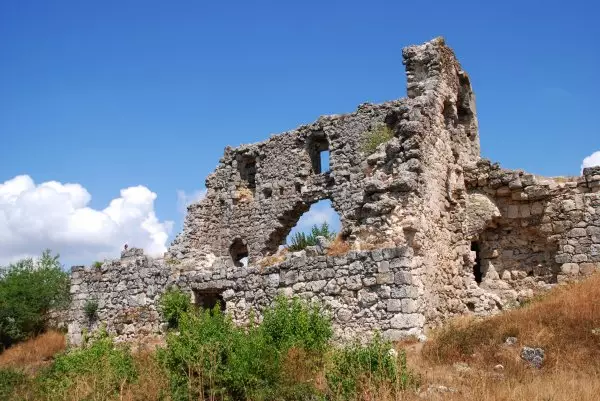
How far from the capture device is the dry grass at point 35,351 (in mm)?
16625

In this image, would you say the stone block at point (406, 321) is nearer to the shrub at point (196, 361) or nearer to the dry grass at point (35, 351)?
the shrub at point (196, 361)

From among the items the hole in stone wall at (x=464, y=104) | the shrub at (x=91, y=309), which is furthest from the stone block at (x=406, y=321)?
the shrub at (x=91, y=309)

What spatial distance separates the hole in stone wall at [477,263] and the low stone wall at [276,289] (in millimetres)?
3723

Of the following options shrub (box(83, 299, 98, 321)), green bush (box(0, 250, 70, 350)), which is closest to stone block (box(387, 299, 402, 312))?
shrub (box(83, 299, 98, 321))

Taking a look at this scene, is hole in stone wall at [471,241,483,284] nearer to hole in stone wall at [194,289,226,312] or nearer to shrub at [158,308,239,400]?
hole in stone wall at [194,289,226,312]

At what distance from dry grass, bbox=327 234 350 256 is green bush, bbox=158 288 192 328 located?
418 centimetres

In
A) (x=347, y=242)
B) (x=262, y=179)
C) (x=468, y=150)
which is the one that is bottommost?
(x=347, y=242)

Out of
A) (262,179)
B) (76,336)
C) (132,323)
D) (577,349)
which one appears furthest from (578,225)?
(262,179)

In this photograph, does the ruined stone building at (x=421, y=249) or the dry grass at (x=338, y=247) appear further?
the dry grass at (x=338, y=247)

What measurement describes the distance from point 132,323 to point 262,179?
12.3 meters

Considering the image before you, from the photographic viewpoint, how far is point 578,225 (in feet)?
40.8

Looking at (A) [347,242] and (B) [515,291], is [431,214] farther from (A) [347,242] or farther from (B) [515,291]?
(B) [515,291]

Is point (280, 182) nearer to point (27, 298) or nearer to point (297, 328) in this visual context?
point (27, 298)

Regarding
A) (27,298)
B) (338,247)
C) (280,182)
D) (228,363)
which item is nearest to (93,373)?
(228,363)
